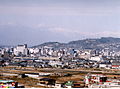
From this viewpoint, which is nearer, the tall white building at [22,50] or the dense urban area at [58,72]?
the dense urban area at [58,72]

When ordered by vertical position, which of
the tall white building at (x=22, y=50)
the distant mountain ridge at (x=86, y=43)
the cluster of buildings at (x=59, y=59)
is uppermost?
the distant mountain ridge at (x=86, y=43)

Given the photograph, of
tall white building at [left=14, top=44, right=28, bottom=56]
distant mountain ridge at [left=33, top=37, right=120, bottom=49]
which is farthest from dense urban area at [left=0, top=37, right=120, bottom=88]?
distant mountain ridge at [left=33, top=37, right=120, bottom=49]

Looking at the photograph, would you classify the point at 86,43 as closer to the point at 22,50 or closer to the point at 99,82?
the point at 22,50

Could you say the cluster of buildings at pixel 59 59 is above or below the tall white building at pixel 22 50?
below

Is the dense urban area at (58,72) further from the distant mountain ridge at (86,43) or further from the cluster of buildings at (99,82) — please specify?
the distant mountain ridge at (86,43)

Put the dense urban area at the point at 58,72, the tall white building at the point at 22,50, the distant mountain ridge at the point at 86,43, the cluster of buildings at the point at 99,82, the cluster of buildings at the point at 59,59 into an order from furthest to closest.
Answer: the distant mountain ridge at the point at 86,43 < the tall white building at the point at 22,50 < the cluster of buildings at the point at 59,59 < the dense urban area at the point at 58,72 < the cluster of buildings at the point at 99,82

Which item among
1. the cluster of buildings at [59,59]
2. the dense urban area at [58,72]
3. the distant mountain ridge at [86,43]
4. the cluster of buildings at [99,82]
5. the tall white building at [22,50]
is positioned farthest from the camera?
the distant mountain ridge at [86,43]

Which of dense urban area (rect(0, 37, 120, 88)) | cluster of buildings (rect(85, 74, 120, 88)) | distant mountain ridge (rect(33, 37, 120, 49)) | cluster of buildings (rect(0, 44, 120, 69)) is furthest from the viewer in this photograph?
distant mountain ridge (rect(33, 37, 120, 49))

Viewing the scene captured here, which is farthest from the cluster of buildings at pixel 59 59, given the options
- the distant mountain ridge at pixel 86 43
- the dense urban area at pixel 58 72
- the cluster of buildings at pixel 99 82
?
the distant mountain ridge at pixel 86 43

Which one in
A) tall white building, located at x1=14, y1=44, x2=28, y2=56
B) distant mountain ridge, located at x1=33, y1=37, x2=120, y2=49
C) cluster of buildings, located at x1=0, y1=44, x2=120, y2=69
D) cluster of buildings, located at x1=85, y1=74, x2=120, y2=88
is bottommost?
cluster of buildings, located at x1=85, y1=74, x2=120, y2=88

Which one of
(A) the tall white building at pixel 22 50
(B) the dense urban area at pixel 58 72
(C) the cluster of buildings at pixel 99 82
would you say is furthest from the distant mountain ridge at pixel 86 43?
(C) the cluster of buildings at pixel 99 82

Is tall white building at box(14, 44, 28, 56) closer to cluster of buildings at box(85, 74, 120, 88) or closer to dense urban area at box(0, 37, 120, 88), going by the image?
dense urban area at box(0, 37, 120, 88)
